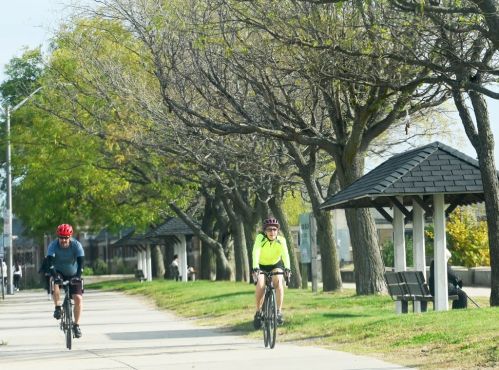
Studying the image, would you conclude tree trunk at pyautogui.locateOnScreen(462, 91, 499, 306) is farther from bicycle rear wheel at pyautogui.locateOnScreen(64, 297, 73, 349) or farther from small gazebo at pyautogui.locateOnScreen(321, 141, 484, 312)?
bicycle rear wheel at pyautogui.locateOnScreen(64, 297, 73, 349)

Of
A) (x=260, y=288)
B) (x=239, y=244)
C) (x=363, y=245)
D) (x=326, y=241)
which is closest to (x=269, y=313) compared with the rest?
(x=260, y=288)

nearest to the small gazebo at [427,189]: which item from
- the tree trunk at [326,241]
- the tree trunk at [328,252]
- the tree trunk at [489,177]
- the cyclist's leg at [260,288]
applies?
the tree trunk at [489,177]

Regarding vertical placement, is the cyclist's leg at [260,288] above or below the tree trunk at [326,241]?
below

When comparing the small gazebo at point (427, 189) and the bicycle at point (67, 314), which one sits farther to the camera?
the small gazebo at point (427, 189)

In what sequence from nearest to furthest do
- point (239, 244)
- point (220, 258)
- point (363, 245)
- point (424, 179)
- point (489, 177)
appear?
point (489, 177) → point (424, 179) → point (363, 245) → point (239, 244) → point (220, 258)

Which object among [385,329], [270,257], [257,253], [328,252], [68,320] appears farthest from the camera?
[328,252]

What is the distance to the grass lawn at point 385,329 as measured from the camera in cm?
1609

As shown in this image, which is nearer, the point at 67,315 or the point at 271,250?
the point at 271,250

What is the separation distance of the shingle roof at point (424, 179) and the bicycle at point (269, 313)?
Answer: 3.36 m

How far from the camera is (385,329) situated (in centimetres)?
1975

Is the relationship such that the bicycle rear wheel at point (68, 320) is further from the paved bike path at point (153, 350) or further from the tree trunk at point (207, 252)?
the tree trunk at point (207, 252)

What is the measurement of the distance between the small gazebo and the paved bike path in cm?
357

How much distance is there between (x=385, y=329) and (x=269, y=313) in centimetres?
164

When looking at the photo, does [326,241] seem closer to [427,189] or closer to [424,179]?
[424,179]
